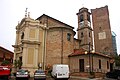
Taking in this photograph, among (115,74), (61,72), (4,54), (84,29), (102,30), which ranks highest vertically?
(102,30)

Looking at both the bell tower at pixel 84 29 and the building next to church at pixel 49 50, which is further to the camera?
the bell tower at pixel 84 29

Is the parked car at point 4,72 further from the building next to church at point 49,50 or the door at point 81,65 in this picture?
the door at point 81,65

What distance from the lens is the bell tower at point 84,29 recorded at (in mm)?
49588

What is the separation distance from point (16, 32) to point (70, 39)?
1336 centimetres

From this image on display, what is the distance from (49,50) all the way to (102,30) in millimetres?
28880

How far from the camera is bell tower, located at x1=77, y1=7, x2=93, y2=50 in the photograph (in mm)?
49588

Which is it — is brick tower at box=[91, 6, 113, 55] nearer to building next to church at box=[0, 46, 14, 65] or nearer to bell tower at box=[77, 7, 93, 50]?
bell tower at box=[77, 7, 93, 50]

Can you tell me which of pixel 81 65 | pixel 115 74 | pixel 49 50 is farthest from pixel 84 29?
pixel 115 74

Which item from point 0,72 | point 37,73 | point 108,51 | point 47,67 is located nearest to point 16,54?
point 47,67

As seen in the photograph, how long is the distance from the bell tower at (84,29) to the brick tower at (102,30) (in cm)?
656

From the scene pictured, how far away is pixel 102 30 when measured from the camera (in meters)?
58.7

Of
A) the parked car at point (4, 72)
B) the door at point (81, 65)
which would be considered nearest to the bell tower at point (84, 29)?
the door at point (81, 65)

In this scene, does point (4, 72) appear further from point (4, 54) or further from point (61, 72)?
point (4, 54)

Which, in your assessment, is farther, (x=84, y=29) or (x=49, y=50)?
(x=84, y=29)
